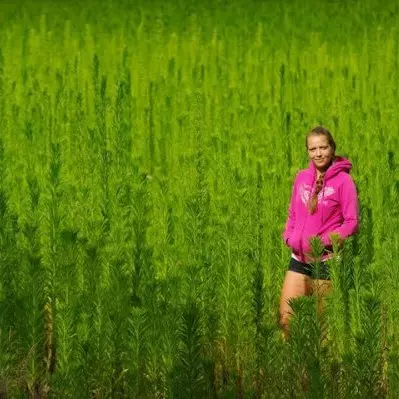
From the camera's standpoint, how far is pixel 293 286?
4.69 m

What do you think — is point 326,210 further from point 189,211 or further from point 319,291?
point 189,211

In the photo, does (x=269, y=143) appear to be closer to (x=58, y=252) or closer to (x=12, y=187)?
(x=12, y=187)

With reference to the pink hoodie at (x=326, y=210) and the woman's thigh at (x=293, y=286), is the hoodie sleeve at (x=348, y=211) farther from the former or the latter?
the woman's thigh at (x=293, y=286)

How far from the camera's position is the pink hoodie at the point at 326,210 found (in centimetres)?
470

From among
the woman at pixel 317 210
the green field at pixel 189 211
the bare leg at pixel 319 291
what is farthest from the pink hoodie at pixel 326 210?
the bare leg at pixel 319 291

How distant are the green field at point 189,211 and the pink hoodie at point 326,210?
147mm

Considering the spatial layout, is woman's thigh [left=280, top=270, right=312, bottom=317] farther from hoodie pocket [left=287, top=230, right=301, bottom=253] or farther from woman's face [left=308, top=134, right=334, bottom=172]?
woman's face [left=308, top=134, right=334, bottom=172]

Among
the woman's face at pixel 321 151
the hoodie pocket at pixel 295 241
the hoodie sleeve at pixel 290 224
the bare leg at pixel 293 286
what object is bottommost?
the bare leg at pixel 293 286

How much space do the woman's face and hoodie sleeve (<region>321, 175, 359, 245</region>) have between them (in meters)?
0.20

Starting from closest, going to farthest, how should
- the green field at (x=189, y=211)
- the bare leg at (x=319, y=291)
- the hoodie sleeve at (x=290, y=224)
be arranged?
the green field at (x=189, y=211)
the bare leg at (x=319, y=291)
the hoodie sleeve at (x=290, y=224)

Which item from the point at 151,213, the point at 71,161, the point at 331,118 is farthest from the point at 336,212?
the point at 71,161

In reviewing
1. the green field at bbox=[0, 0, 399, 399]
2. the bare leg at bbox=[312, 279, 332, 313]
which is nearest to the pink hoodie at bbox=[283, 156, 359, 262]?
the green field at bbox=[0, 0, 399, 399]

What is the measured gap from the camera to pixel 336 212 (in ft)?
15.8

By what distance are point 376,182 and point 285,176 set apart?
0.47m
